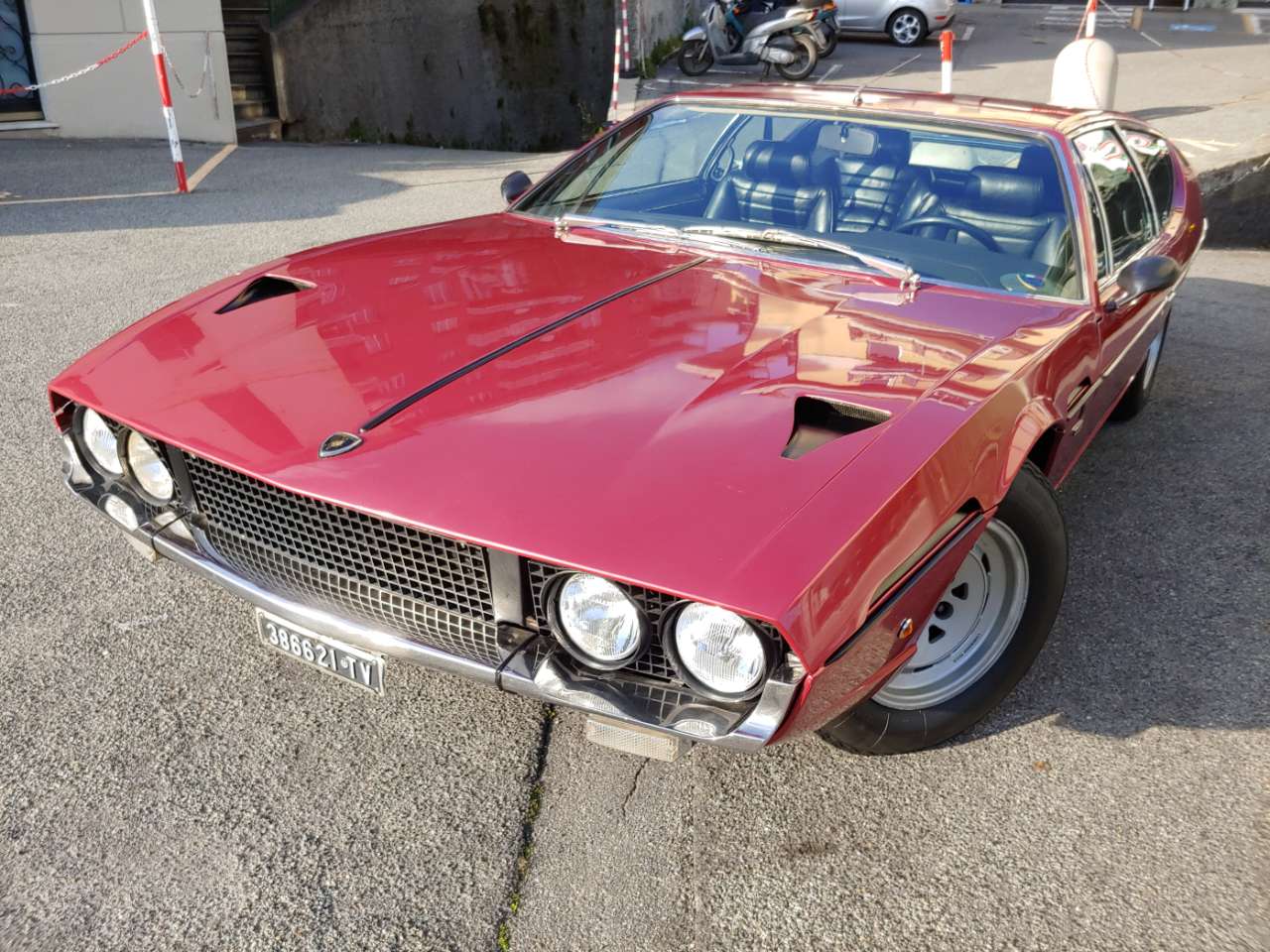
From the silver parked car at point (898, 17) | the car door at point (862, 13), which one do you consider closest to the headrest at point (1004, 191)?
the silver parked car at point (898, 17)

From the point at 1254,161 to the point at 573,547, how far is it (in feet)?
29.7

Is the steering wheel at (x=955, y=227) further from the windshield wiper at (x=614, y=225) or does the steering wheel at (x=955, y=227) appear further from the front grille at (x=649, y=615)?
the front grille at (x=649, y=615)

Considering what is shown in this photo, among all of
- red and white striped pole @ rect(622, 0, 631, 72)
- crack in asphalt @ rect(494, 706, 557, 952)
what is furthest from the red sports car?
red and white striped pole @ rect(622, 0, 631, 72)

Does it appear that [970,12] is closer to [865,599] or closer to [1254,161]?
[1254,161]

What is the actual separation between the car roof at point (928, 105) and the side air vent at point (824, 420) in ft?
5.13

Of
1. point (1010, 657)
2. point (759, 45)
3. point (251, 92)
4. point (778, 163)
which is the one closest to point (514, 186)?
point (778, 163)

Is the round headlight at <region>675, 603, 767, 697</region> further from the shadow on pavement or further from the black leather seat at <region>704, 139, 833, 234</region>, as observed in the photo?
the black leather seat at <region>704, 139, 833, 234</region>

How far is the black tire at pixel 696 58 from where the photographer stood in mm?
15195

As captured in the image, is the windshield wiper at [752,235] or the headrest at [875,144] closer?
the windshield wiper at [752,235]

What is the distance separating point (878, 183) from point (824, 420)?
134cm

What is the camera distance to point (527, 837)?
2.44m

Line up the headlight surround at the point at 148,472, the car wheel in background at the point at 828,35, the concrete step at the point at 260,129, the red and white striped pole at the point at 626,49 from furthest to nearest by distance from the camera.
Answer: the car wheel in background at the point at 828,35
the red and white striped pole at the point at 626,49
the concrete step at the point at 260,129
the headlight surround at the point at 148,472

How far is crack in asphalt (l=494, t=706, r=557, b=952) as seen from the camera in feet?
7.20

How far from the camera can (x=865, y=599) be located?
2.03 metres
